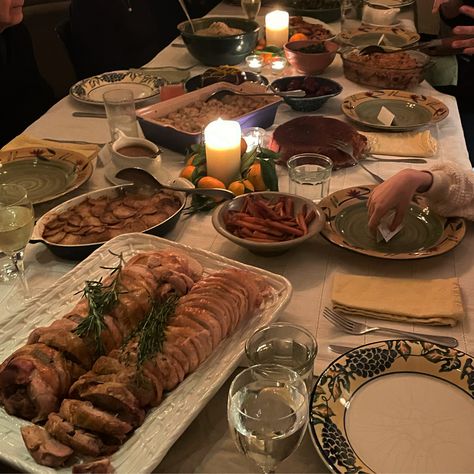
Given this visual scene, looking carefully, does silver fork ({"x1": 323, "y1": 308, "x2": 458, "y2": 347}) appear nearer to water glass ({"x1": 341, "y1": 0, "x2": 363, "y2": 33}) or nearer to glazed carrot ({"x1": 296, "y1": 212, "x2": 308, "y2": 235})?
glazed carrot ({"x1": 296, "y1": 212, "x2": 308, "y2": 235})

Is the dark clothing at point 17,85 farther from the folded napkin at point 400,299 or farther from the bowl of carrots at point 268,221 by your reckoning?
the folded napkin at point 400,299

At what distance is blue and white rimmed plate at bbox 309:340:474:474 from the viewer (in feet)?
2.73

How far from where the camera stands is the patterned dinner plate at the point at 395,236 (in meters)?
1.26

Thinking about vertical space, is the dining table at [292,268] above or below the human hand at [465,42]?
below

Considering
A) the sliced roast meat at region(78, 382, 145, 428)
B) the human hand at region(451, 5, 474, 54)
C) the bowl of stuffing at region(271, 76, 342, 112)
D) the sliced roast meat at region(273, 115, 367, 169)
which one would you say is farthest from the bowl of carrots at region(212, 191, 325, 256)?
the human hand at region(451, 5, 474, 54)

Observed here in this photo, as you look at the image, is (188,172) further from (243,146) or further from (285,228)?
(285,228)

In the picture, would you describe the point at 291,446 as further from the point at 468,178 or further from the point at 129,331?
the point at 468,178

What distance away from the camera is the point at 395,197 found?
4.21ft

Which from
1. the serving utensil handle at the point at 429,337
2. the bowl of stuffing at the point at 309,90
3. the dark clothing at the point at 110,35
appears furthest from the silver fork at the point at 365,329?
the dark clothing at the point at 110,35

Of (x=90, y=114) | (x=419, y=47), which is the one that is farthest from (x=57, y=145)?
(x=419, y=47)

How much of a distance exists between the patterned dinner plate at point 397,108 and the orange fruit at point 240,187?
22.4 inches

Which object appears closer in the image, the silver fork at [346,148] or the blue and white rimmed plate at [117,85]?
the silver fork at [346,148]

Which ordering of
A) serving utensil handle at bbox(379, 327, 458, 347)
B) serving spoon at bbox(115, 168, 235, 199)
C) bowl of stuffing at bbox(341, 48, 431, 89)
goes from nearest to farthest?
serving utensil handle at bbox(379, 327, 458, 347) < serving spoon at bbox(115, 168, 235, 199) < bowl of stuffing at bbox(341, 48, 431, 89)

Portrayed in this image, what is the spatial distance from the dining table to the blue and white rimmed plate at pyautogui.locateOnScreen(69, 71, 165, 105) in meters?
0.17
